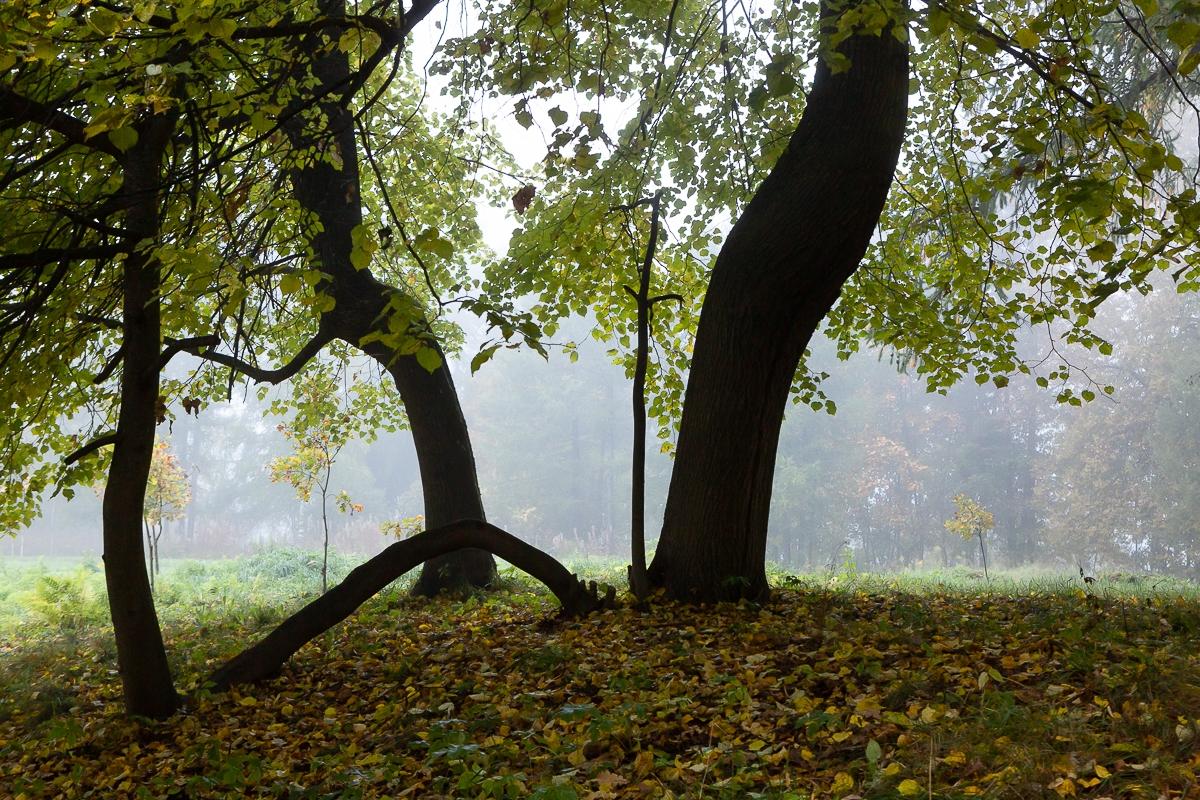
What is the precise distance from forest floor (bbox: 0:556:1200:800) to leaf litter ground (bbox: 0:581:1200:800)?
1 cm

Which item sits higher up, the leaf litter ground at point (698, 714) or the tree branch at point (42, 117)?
the tree branch at point (42, 117)

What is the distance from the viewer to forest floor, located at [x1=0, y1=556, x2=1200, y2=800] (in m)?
3.06

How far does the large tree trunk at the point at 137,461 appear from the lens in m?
4.64

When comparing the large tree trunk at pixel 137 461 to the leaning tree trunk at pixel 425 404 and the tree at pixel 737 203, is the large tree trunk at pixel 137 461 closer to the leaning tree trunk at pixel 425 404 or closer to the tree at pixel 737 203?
the tree at pixel 737 203

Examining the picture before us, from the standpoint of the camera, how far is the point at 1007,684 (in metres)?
3.79

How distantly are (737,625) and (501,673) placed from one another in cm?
144

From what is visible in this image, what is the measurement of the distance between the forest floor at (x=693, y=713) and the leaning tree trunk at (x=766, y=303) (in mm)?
484

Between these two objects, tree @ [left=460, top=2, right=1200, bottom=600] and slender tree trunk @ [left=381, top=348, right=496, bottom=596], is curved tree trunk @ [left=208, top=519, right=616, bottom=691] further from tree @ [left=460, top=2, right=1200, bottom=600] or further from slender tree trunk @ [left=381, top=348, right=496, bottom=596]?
slender tree trunk @ [left=381, top=348, right=496, bottom=596]

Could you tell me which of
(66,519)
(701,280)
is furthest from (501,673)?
(66,519)

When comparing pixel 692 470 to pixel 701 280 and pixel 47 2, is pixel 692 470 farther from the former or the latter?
pixel 47 2

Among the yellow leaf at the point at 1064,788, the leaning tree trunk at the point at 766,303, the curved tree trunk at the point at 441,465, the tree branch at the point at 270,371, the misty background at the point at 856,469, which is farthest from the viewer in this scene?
the misty background at the point at 856,469

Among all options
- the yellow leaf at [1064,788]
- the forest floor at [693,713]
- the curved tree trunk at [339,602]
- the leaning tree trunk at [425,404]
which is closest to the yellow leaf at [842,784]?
the forest floor at [693,713]

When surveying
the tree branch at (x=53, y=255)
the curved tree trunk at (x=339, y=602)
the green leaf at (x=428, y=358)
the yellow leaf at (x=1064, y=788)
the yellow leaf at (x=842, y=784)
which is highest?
the tree branch at (x=53, y=255)

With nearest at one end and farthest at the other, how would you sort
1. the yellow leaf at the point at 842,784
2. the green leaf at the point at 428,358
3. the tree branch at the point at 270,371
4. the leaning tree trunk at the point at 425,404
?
the yellow leaf at the point at 842,784 < the green leaf at the point at 428,358 < the tree branch at the point at 270,371 < the leaning tree trunk at the point at 425,404
